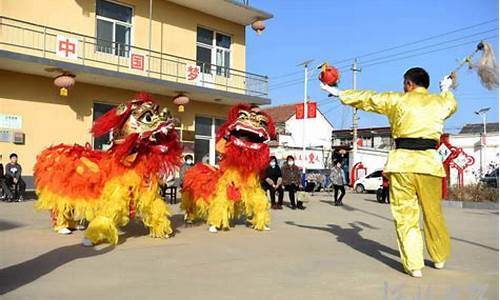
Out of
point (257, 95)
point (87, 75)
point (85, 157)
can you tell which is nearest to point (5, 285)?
point (85, 157)

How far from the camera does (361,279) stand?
17.6 ft

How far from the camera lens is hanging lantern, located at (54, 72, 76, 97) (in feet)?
50.4

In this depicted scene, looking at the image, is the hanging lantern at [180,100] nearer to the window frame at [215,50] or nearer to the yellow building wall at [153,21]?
the yellow building wall at [153,21]

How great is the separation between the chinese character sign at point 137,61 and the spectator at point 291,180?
6249 mm

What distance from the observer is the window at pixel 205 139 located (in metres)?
20.4

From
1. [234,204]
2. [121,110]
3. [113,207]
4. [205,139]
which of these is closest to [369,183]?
[205,139]

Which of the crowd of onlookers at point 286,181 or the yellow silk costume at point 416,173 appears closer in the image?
the yellow silk costume at point 416,173

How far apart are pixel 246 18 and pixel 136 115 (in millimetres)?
14711

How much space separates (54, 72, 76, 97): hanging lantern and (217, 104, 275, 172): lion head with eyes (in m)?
8.28

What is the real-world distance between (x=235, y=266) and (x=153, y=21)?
1461cm

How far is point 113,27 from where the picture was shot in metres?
17.9

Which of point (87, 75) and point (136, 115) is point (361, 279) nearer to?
point (136, 115)

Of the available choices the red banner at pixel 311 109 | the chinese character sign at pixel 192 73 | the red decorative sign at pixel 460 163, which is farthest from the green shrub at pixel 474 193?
the chinese character sign at pixel 192 73

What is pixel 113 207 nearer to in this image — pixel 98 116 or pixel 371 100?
pixel 371 100
